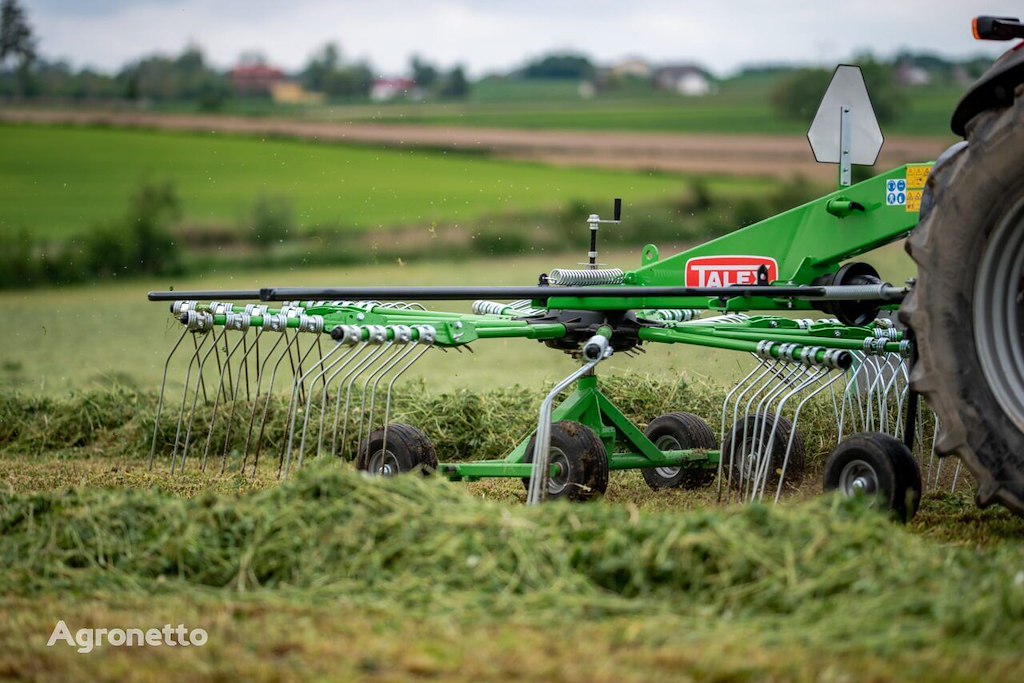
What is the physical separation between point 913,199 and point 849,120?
2.36 feet

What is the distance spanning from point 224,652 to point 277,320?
3.16m

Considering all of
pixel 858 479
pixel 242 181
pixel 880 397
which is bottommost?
pixel 858 479

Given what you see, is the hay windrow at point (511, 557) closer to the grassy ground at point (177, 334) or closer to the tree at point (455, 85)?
the grassy ground at point (177, 334)

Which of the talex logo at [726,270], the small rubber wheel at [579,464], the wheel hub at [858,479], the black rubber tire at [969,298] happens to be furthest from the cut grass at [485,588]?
the talex logo at [726,270]

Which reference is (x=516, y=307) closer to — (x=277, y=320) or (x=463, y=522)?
(x=277, y=320)

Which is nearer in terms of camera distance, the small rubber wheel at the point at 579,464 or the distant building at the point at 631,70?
the small rubber wheel at the point at 579,464

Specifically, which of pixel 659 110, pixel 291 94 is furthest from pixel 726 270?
pixel 659 110

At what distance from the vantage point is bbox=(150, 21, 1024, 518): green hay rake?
5.89m

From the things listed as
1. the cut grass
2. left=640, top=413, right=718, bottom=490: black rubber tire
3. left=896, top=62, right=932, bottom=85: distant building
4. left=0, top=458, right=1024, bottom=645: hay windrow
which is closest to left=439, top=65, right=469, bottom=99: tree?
left=640, top=413, right=718, bottom=490: black rubber tire

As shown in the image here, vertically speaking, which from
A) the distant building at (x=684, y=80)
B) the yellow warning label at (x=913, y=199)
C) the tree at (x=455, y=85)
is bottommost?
the yellow warning label at (x=913, y=199)

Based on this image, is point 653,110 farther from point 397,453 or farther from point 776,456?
point 397,453

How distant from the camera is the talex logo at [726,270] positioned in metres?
6.50

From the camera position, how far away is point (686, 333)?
6.33m

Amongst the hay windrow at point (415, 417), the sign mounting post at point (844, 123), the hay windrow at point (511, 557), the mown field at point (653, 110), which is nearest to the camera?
the hay windrow at point (511, 557)
